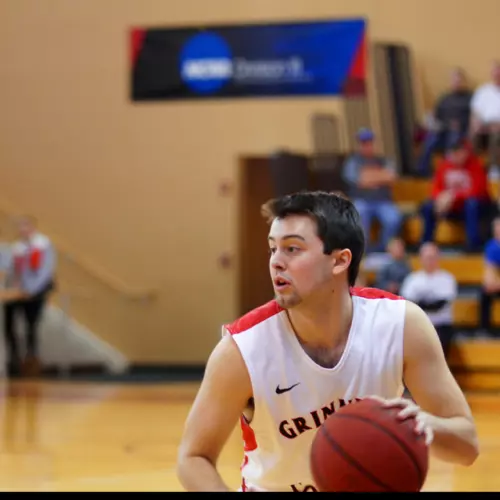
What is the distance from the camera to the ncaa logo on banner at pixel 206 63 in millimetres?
14445

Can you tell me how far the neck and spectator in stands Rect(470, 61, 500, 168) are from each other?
959 cm

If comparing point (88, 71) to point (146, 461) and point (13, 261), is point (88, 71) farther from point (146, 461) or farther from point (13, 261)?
point (146, 461)

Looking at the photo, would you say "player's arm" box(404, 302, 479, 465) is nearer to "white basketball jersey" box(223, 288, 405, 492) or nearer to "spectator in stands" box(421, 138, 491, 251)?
"white basketball jersey" box(223, 288, 405, 492)

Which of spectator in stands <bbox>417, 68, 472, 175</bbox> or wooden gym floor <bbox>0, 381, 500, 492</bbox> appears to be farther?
spectator in stands <bbox>417, 68, 472, 175</bbox>

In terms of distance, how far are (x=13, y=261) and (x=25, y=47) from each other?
13.4 ft

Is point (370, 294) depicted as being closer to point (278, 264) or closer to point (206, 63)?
point (278, 264)

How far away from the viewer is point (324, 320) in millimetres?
2967

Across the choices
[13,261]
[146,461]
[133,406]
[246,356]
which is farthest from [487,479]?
[13,261]

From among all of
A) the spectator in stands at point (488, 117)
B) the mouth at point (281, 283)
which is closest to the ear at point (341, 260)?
the mouth at point (281, 283)

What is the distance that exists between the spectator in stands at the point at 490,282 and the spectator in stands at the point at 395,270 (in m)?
0.80

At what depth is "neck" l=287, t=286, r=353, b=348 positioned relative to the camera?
9.67 ft

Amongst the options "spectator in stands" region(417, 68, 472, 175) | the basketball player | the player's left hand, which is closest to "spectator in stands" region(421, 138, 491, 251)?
"spectator in stands" region(417, 68, 472, 175)

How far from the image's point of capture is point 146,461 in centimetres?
643

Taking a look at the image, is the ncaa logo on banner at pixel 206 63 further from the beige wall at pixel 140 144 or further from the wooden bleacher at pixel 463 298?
the wooden bleacher at pixel 463 298
